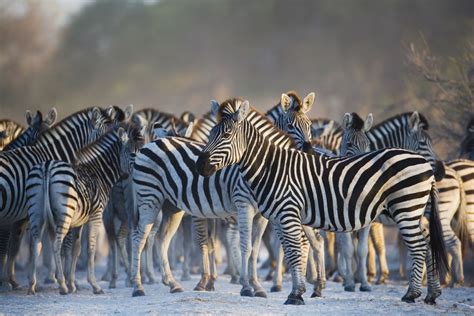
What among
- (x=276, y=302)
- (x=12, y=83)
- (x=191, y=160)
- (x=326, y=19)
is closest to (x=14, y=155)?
(x=191, y=160)

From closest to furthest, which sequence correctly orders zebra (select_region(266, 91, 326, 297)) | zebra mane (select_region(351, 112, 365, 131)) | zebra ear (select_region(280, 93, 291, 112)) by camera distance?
zebra (select_region(266, 91, 326, 297)) < zebra ear (select_region(280, 93, 291, 112)) < zebra mane (select_region(351, 112, 365, 131))

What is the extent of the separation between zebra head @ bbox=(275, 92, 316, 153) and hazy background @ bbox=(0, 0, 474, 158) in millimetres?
26802

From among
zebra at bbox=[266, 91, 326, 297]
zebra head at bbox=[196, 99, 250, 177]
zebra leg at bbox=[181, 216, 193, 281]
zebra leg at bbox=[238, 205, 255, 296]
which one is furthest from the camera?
zebra leg at bbox=[181, 216, 193, 281]

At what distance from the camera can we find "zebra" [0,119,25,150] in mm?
15719

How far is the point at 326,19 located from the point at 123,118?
38164mm

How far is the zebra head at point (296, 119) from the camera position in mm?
12344

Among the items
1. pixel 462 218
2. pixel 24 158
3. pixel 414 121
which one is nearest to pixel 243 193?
pixel 24 158

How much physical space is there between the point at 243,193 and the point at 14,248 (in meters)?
3.98

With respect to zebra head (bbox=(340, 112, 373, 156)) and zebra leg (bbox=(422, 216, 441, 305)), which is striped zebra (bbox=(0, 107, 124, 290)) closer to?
zebra head (bbox=(340, 112, 373, 156))

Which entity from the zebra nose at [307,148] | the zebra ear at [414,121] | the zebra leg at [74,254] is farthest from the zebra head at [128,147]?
the zebra ear at [414,121]

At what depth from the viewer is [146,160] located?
11.8 metres

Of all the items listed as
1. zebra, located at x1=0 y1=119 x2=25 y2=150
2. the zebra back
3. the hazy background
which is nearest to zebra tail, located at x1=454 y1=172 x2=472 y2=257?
the zebra back

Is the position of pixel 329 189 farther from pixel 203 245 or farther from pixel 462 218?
pixel 462 218

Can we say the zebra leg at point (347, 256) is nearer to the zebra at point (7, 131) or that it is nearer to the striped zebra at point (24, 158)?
the striped zebra at point (24, 158)
